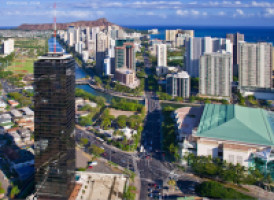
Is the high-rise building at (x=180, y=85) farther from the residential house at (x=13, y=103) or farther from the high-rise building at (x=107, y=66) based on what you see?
the residential house at (x=13, y=103)

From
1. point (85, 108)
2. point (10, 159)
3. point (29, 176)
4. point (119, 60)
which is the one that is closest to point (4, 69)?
point (119, 60)

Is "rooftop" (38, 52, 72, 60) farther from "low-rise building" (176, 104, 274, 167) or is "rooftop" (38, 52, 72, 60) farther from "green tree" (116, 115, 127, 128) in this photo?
"green tree" (116, 115, 127, 128)

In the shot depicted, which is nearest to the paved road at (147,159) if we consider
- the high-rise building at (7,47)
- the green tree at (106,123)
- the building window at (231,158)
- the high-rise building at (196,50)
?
the green tree at (106,123)

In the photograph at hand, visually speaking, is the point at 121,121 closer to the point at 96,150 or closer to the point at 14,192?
the point at 96,150

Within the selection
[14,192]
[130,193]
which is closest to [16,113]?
[14,192]

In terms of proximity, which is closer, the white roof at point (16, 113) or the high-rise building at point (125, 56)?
the white roof at point (16, 113)
